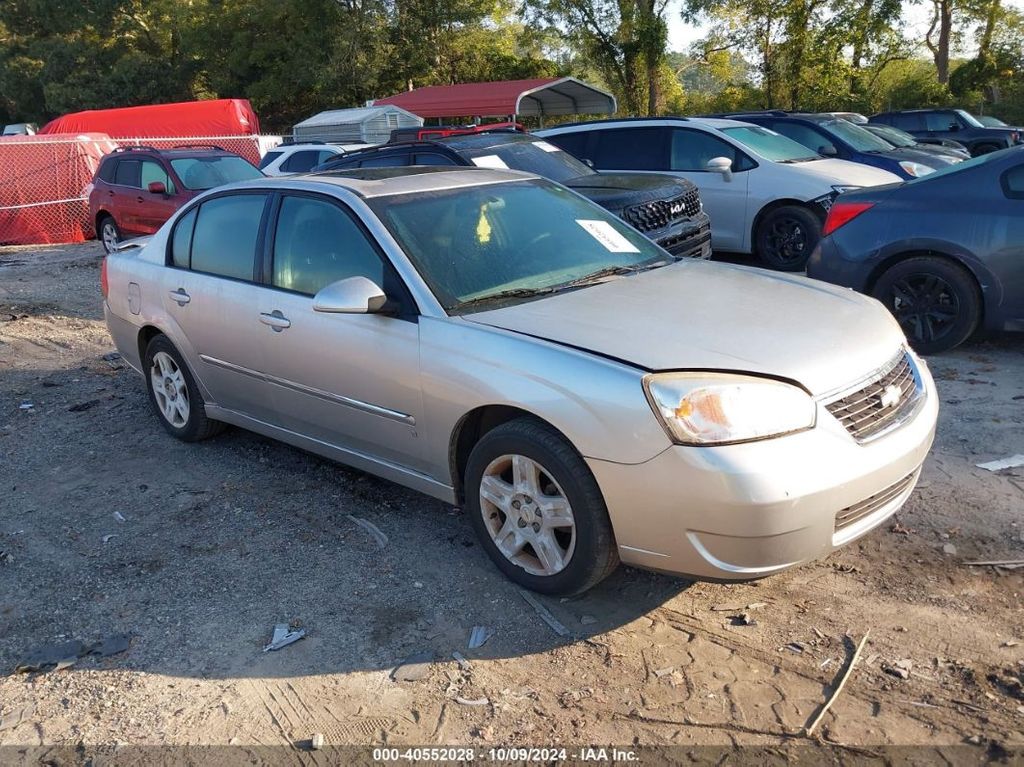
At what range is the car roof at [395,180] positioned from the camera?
4344mm

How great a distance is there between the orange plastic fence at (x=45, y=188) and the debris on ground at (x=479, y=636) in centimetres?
1574

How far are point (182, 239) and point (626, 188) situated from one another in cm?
430

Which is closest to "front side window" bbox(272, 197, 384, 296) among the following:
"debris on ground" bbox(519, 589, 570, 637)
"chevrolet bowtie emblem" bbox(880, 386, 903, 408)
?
"debris on ground" bbox(519, 589, 570, 637)

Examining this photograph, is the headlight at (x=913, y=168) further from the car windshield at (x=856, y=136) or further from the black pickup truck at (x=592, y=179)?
the black pickup truck at (x=592, y=179)

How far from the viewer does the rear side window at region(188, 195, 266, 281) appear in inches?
187

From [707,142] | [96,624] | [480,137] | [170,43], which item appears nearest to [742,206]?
[707,142]

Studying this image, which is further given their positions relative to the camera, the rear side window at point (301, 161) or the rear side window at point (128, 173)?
the rear side window at point (301, 161)

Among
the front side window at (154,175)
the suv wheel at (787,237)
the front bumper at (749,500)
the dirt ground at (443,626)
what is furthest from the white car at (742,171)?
the front bumper at (749,500)

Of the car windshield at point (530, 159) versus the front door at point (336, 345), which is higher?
the car windshield at point (530, 159)

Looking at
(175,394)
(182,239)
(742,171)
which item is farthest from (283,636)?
(742,171)

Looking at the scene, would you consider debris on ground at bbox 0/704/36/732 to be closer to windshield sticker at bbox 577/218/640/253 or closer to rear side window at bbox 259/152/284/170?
windshield sticker at bbox 577/218/640/253

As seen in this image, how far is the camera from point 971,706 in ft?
9.09

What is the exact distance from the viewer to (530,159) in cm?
898

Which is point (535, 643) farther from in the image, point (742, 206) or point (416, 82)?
point (416, 82)
